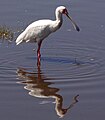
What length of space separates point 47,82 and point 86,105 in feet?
5.08

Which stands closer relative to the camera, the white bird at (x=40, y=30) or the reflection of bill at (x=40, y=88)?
the reflection of bill at (x=40, y=88)

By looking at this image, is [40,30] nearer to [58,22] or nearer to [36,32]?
[36,32]

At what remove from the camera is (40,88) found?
10.6m

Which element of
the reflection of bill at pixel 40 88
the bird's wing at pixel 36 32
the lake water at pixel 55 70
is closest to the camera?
the lake water at pixel 55 70

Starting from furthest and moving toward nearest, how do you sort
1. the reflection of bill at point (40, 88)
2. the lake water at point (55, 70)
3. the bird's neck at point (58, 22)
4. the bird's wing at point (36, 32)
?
the bird's neck at point (58, 22) → the bird's wing at point (36, 32) → the reflection of bill at point (40, 88) → the lake water at point (55, 70)

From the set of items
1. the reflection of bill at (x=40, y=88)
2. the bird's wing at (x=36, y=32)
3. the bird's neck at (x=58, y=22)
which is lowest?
the reflection of bill at (x=40, y=88)

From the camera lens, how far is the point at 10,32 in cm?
1389

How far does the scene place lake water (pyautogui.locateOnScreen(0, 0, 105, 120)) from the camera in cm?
934

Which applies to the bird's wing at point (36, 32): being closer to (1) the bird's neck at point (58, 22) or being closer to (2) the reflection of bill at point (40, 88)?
(1) the bird's neck at point (58, 22)

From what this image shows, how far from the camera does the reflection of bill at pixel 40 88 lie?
952cm

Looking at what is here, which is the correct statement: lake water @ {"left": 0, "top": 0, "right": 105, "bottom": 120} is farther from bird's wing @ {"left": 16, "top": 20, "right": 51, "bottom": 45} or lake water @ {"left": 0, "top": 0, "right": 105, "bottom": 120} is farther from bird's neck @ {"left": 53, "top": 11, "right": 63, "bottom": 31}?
bird's neck @ {"left": 53, "top": 11, "right": 63, "bottom": 31}

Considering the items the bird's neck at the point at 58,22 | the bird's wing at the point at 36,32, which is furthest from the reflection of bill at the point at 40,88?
the bird's neck at the point at 58,22

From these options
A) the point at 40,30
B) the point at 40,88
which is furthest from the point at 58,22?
the point at 40,88

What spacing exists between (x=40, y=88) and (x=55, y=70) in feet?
3.25
